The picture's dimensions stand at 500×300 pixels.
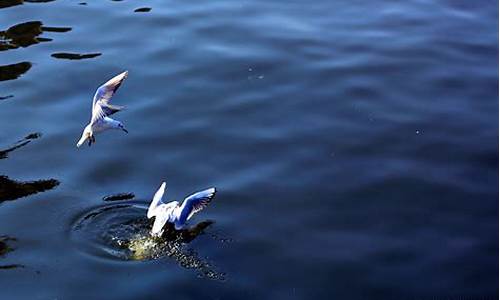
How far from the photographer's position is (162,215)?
10.5 meters

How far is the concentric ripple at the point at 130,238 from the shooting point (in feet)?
34.4

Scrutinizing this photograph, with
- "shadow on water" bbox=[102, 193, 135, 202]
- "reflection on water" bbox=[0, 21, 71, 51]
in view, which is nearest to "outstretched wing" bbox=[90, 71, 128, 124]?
"shadow on water" bbox=[102, 193, 135, 202]

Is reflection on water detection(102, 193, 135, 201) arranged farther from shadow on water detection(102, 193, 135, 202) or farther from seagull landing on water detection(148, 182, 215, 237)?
seagull landing on water detection(148, 182, 215, 237)

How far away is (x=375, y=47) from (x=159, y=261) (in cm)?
602

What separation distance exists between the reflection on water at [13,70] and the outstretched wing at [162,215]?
4.61 metres

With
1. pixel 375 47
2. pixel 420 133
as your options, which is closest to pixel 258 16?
pixel 375 47

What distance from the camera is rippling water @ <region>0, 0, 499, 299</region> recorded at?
34.1ft

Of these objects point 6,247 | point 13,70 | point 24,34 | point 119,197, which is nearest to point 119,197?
point 119,197

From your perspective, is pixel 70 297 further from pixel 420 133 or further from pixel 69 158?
pixel 420 133

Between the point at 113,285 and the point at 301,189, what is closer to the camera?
the point at 113,285

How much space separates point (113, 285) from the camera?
1010 centimetres

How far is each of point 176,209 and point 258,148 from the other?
2121mm

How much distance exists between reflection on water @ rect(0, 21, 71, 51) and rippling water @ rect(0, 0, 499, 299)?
0.04 metres

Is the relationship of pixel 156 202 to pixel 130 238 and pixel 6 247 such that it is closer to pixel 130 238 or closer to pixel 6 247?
pixel 130 238
